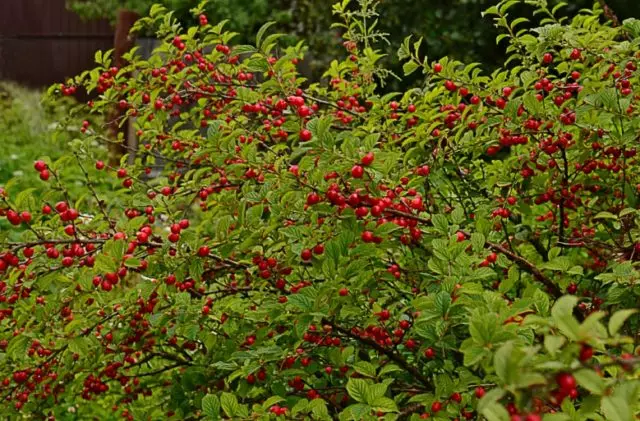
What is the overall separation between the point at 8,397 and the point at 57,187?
0.89 meters

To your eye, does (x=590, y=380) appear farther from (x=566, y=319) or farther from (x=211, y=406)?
(x=211, y=406)

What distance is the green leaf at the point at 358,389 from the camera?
72.7 inches

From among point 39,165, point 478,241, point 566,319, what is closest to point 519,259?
point 478,241

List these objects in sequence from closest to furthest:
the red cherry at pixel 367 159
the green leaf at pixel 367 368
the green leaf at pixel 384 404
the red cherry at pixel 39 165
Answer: the green leaf at pixel 384 404 < the red cherry at pixel 367 159 < the green leaf at pixel 367 368 < the red cherry at pixel 39 165

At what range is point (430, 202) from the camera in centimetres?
282

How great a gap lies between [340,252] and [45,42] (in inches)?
428

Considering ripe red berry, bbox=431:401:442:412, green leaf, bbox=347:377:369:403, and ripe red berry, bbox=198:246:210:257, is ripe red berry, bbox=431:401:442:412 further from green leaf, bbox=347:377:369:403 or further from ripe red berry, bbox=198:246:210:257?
ripe red berry, bbox=198:246:210:257

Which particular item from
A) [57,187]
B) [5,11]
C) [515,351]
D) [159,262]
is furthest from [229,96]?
[5,11]

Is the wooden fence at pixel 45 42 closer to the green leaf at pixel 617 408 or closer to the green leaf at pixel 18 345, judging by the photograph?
the green leaf at pixel 18 345

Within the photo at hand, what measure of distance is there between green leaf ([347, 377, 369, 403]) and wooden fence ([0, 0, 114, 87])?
10240 mm

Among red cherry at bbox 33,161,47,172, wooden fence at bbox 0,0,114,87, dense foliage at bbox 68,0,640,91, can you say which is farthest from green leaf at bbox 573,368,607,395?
wooden fence at bbox 0,0,114,87

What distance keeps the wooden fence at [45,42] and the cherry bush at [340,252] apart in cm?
887

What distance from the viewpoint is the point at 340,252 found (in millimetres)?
1976

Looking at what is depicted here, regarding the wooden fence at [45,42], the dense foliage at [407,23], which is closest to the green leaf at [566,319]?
the dense foliage at [407,23]
